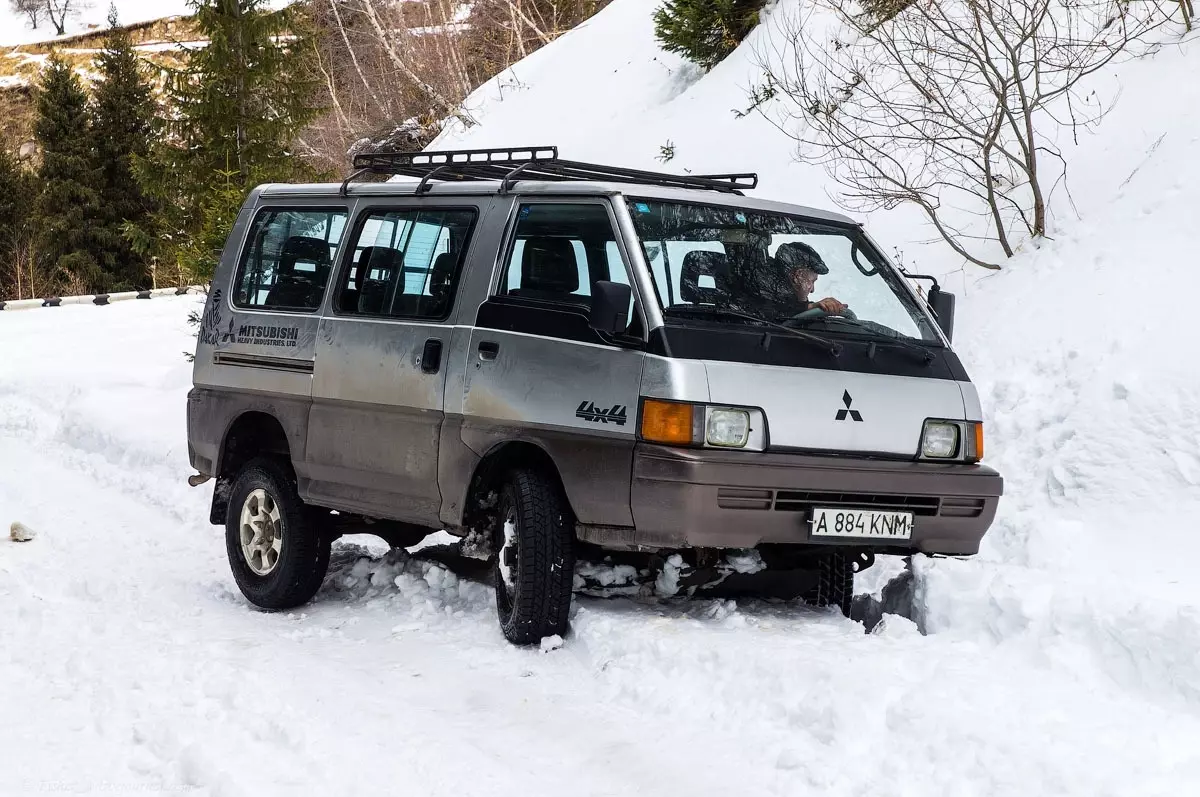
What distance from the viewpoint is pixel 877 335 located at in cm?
546

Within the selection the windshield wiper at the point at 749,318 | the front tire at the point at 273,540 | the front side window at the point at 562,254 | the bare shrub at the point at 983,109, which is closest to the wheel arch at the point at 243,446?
the front tire at the point at 273,540

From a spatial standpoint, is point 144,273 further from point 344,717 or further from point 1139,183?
point 344,717

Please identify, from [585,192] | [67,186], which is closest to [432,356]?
[585,192]

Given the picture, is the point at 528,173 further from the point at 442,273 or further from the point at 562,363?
the point at 562,363

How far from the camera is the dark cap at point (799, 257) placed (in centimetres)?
555

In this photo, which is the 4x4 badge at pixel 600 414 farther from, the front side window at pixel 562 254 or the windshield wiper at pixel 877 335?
the windshield wiper at pixel 877 335

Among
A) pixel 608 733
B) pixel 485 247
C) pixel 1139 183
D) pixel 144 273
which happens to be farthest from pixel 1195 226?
pixel 144 273

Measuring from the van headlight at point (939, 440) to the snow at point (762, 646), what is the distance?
1.84 feet

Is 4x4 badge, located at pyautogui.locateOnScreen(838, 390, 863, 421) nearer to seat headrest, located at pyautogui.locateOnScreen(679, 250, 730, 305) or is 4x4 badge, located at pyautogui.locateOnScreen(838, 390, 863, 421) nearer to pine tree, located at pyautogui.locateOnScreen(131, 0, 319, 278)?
seat headrest, located at pyautogui.locateOnScreen(679, 250, 730, 305)

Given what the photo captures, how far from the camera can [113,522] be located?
8.73m

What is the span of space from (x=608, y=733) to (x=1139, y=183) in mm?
7770

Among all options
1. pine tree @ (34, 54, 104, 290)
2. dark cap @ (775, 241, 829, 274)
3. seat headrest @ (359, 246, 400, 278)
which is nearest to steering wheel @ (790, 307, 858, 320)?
dark cap @ (775, 241, 829, 274)

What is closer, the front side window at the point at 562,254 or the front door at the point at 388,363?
the front side window at the point at 562,254

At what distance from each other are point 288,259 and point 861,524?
3.52m
